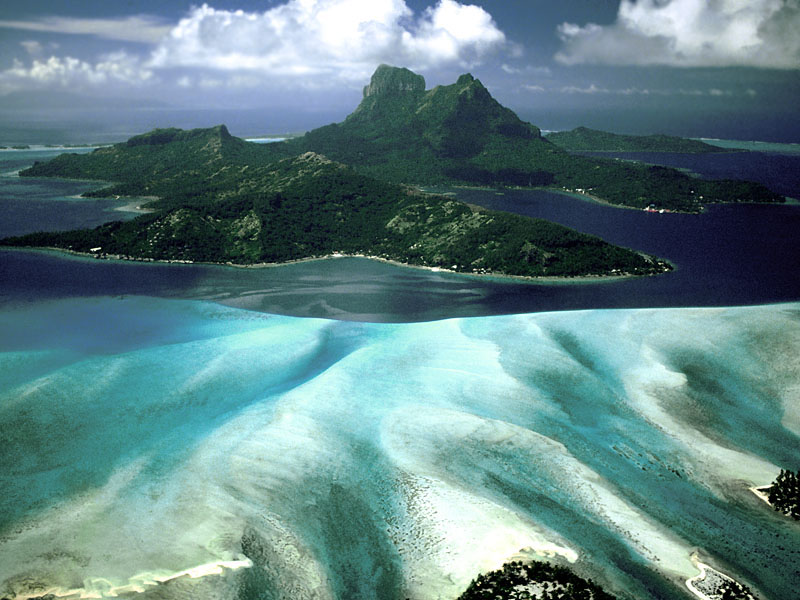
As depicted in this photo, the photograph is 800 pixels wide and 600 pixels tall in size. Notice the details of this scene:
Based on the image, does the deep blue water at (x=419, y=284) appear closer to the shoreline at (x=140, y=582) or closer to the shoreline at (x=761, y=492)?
the shoreline at (x=761, y=492)

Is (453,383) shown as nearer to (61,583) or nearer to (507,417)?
(507,417)

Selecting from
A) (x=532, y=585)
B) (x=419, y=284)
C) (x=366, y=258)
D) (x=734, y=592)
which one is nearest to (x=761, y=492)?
(x=734, y=592)

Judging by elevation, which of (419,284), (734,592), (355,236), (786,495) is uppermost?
(355,236)

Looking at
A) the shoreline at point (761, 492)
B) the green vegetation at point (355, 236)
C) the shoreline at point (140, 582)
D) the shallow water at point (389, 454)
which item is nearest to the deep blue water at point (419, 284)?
the green vegetation at point (355, 236)

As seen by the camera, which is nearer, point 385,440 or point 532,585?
point 532,585

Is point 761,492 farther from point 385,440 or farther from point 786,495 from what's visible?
point 385,440

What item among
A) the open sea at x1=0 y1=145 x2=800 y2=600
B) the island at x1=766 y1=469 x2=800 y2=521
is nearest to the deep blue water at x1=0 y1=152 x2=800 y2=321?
the open sea at x1=0 y1=145 x2=800 y2=600

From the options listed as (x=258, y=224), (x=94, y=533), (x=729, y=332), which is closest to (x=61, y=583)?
(x=94, y=533)
